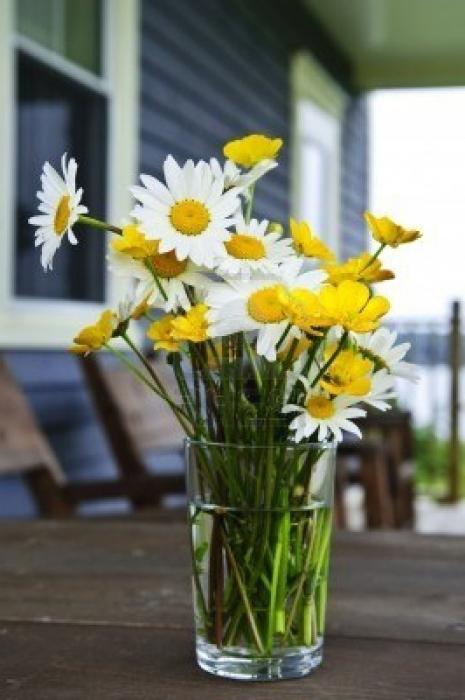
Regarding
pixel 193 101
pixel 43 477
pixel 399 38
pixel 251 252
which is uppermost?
pixel 399 38

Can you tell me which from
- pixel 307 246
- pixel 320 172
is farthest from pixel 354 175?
pixel 307 246

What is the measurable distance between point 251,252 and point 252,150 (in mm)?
79

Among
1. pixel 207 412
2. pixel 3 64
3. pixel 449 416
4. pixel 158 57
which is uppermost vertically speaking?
pixel 158 57

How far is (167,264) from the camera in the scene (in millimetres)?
903

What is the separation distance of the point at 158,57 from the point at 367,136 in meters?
5.30


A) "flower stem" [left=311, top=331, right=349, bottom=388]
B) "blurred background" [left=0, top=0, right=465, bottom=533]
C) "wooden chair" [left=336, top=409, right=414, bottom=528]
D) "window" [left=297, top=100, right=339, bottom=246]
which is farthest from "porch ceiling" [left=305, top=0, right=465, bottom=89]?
"flower stem" [left=311, top=331, right=349, bottom=388]

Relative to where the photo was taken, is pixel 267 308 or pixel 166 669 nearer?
pixel 267 308

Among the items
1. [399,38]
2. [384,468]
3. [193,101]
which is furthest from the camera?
[399,38]

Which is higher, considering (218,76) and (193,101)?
(218,76)

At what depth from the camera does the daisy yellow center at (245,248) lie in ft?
2.95

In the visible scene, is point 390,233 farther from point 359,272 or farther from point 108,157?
point 108,157

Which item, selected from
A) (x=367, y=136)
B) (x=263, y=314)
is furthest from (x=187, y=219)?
(x=367, y=136)

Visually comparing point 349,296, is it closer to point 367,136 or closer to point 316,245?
point 316,245

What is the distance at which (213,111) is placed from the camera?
554 centimetres
